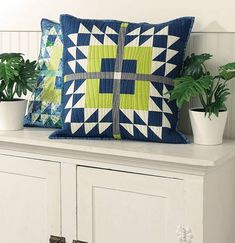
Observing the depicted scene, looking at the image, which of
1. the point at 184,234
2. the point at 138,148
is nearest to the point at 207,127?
the point at 138,148

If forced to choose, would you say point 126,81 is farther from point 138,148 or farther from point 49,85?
point 49,85

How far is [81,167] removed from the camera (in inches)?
82.1

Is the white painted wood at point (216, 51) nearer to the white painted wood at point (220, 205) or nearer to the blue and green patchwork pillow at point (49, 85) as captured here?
the white painted wood at point (220, 205)

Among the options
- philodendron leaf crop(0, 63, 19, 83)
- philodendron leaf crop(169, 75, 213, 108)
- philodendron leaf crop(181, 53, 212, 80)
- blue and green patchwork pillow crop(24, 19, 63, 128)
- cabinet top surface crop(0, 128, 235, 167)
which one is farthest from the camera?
blue and green patchwork pillow crop(24, 19, 63, 128)

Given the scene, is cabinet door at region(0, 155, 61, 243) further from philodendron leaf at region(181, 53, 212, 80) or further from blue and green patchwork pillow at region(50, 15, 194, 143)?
philodendron leaf at region(181, 53, 212, 80)

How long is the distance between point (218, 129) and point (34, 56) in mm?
906

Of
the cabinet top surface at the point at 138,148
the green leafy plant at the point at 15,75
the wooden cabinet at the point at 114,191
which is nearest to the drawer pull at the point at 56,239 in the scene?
the wooden cabinet at the point at 114,191

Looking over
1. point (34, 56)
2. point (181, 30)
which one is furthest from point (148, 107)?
point (34, 56)

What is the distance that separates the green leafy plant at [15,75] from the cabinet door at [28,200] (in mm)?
249

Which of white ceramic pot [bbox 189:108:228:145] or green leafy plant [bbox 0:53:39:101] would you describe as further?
green leafy plant [bbox 0:53:39:101]

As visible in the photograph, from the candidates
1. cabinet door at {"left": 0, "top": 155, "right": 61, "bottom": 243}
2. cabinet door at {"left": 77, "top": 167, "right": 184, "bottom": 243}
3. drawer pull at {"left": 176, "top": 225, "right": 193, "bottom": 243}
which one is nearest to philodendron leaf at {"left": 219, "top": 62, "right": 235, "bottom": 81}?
cabinet door at {"left": 77, "top": 167, "right": 184, "bottom": 243}

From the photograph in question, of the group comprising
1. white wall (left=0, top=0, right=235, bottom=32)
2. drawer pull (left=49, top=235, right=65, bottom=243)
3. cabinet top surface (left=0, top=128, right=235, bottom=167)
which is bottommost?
drawer pull (left=49, top=235, right=65, bottom=243)

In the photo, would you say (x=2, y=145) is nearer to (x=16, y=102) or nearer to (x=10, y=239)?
(x=16, y=102)

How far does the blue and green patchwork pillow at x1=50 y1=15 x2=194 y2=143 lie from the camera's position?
210 cm
